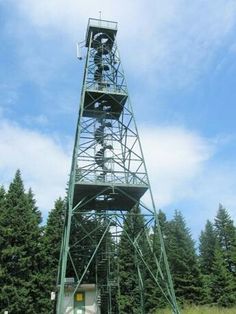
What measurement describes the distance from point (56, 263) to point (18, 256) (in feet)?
12.2

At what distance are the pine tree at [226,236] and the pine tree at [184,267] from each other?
16.4ft

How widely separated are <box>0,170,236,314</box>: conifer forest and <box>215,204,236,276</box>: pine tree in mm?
107

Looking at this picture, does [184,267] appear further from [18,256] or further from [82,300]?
[82,300]

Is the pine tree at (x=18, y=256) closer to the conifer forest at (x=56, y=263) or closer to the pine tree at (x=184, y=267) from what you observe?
the conifer forest at (x=56, y=263)

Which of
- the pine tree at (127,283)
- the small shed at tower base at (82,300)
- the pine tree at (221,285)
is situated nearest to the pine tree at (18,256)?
the pine tree at (127,283)

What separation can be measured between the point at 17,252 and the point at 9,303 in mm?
3765

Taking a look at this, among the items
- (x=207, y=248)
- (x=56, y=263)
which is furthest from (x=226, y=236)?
(x=56, y=263)

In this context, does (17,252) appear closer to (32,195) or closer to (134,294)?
(32,195)

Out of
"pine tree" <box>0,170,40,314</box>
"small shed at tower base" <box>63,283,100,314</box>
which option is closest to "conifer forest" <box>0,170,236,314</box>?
"pine tree" <box>0,170,40,314</box>

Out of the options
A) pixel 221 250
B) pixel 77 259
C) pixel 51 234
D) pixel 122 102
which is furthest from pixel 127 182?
pixel 221 250

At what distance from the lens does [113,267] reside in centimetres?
2931

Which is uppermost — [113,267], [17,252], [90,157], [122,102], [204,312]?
[122,102]

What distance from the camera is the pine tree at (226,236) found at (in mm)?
47000

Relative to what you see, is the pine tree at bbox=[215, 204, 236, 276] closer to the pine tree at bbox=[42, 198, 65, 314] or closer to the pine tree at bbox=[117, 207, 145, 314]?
the pine tree at bbox=[117, 207, 145, 314]
